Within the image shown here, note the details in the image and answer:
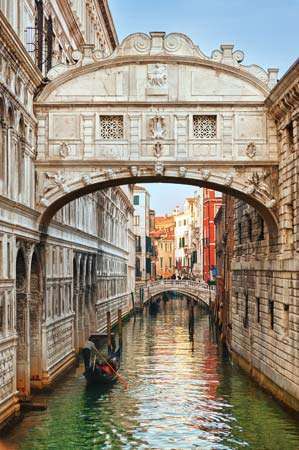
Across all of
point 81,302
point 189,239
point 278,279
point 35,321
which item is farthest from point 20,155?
point 189,239

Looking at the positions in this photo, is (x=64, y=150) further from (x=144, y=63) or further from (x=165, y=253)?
(x=165, y=253)

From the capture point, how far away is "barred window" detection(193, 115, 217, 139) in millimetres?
17828

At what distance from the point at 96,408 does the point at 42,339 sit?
203 centimetres

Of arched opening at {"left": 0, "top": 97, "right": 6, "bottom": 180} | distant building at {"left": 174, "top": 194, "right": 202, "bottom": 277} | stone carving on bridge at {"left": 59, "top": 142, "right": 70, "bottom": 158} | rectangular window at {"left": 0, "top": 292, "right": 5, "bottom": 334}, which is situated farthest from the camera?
distant building at {"left": 174, "top": 194, "right": 202, "bottom": 277}

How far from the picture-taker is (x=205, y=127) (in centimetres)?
1786

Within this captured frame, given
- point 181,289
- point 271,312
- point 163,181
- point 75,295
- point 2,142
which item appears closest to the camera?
point 2,142

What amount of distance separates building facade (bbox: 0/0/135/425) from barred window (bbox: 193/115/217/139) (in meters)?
2.48

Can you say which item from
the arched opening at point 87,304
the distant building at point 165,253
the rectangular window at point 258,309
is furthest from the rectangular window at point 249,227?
the distant building at point 165,253

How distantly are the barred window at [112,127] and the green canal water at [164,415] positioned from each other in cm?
576

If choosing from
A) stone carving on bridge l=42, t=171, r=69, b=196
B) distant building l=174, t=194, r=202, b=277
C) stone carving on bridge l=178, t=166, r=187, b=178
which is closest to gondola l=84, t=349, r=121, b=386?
stone carving on bridge l=42, t=171, r=69, b=196

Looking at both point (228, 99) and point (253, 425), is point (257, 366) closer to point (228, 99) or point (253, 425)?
point (253, 425)

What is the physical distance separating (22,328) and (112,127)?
4542mm

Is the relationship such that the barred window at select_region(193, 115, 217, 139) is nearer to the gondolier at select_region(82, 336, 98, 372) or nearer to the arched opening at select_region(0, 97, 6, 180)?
the arched opening at select_region(0, 97, 6, 180)

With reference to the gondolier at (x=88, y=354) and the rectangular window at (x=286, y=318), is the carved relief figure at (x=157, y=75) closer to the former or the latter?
the rectangular window at (x=286, y=318)
